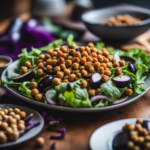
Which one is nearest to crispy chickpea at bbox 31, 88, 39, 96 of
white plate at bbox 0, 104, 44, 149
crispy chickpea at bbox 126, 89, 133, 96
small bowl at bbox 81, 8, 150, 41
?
white plate at bbox 0, 104, 44, 149

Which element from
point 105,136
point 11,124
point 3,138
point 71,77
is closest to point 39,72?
point 71,77

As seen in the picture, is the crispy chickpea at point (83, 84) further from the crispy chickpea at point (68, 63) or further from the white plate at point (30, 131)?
the white plate at point (30, 131)

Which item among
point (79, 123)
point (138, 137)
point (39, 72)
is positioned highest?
point (39, 72)

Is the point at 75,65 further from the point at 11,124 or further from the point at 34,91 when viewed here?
the point at 11,124

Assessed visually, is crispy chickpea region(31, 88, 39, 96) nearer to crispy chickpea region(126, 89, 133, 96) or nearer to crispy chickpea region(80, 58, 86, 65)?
crispy chickpea region(80, 58, 86, 65)

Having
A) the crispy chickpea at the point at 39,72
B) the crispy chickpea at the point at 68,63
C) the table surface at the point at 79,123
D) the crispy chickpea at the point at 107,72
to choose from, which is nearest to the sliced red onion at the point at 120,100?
the table surface at the point at 79,123

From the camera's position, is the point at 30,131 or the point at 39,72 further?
the point at 39,72

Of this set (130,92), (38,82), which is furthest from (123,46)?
(38,82)
